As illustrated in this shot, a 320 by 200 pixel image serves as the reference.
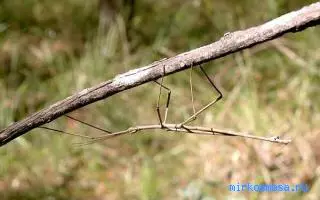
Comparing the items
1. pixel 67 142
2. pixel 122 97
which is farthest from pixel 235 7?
pixel 67 142

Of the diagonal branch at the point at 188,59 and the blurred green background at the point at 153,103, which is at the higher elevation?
the blurred green background at the point at 153,103

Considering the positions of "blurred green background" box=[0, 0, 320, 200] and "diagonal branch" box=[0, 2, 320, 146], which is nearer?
"diagonal branch" box=[0, 2, 320, 146]

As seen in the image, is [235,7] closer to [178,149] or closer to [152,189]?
[178,149]

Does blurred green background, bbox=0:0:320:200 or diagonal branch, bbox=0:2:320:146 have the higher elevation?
blurred green background, bbox=0:0:320:200

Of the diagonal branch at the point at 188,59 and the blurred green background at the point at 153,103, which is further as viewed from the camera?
the blurred green background at the point at 153,103
